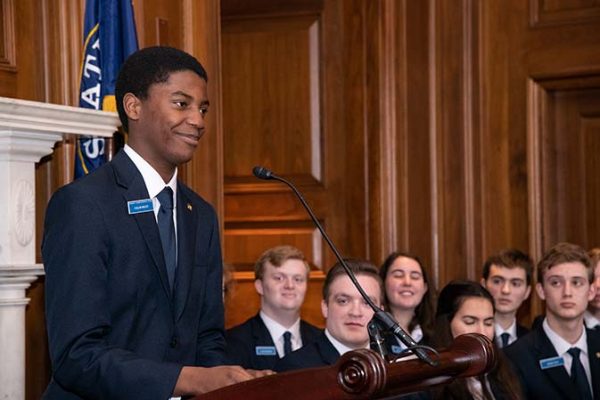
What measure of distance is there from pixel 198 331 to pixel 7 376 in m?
1.18

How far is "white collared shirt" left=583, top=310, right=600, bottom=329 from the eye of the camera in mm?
5203

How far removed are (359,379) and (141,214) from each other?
794mm

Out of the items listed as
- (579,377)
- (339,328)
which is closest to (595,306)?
(579,377)

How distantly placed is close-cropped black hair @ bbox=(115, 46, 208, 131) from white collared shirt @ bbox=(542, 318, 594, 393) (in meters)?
2.70

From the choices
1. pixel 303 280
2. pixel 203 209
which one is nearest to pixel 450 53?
pixel 303 280

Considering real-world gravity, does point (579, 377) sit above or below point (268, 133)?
below

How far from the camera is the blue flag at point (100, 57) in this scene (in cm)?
385

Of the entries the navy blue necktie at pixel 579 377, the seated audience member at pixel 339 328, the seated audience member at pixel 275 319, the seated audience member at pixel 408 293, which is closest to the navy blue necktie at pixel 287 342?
the seated audience member at pixel 275 319

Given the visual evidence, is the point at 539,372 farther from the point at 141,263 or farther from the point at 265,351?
the point at 141,263

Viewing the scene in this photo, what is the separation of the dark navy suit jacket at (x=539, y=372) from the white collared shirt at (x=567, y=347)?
2cm

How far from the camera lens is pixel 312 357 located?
3.95 m

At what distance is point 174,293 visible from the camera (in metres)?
2.40

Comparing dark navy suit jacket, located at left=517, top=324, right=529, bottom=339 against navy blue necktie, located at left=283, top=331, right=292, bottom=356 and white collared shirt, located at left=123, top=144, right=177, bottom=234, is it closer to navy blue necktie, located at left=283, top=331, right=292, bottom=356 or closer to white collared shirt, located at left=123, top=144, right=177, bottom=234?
navy blue necktie, located at left=283, top=331, right=292, bottom=356

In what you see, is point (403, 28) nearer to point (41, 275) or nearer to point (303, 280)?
point (303, 280)
